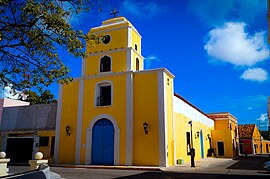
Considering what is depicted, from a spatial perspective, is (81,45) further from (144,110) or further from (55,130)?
(55,130)

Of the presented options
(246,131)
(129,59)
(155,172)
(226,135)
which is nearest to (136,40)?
(129,59)

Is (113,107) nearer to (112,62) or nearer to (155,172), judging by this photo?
(112,62)

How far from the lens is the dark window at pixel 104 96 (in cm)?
1916

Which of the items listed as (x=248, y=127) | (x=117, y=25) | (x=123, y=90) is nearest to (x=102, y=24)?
(x=117, y=25)

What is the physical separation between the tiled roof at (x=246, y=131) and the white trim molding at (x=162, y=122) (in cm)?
3404

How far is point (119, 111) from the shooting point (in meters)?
18.0

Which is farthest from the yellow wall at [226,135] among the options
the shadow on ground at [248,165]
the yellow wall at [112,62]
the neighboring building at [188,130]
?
the yellow wall at [112,62]

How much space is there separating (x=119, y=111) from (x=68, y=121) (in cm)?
429

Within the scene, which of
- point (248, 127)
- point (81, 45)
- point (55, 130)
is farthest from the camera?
point (248, 127)

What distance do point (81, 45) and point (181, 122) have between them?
14419mm

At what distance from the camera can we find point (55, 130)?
66.1 feet

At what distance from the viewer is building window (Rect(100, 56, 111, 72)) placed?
20.0 m

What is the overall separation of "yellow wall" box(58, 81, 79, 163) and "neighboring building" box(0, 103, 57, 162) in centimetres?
147

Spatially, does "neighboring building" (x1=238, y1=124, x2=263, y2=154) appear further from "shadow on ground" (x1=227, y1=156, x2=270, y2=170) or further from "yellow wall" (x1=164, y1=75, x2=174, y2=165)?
"yellow wall" (x1=164, y1=75, x2=174, y2=165)
